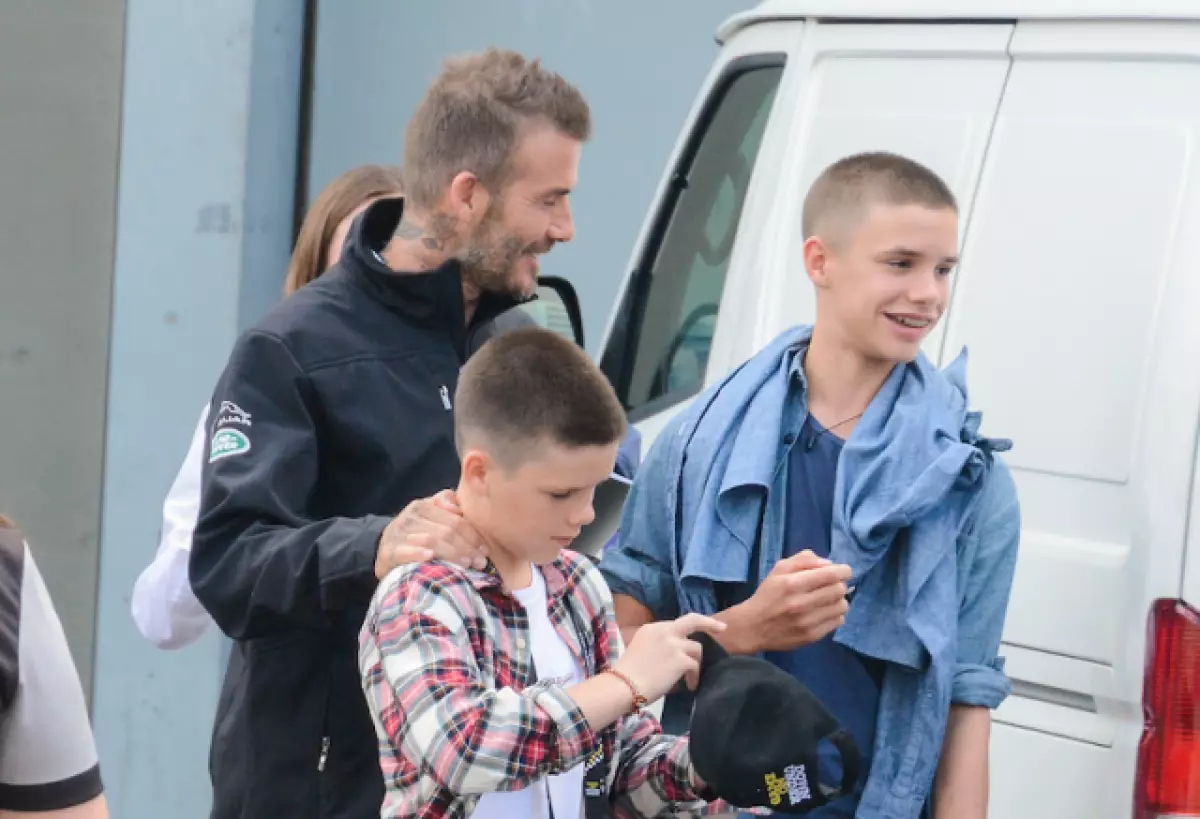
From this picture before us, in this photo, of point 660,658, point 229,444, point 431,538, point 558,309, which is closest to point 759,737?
point 660,658

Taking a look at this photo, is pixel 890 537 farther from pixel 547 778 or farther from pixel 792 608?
pixel 547 778

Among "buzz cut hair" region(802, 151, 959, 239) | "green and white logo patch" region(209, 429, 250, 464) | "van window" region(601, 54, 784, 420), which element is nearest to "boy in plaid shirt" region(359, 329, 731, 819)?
"green and white logo patch" region(209, 429, 250, 464)

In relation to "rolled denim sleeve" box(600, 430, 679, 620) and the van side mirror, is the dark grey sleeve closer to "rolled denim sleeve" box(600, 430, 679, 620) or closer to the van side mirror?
"rolled denim sleeve" box(600, 430, 679, 620)

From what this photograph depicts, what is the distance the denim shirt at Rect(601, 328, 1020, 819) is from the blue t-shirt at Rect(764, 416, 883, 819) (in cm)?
3

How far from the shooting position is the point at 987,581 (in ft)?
8.83

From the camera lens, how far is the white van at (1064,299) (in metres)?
3.03

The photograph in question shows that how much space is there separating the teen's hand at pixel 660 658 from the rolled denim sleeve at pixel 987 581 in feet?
1.64

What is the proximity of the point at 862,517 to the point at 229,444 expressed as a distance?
0.88 metres

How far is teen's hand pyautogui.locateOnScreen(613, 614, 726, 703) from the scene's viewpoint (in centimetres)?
230

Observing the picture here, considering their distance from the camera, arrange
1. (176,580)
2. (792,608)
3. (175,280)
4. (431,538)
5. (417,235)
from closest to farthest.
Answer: (431,538) < (792,608) < (417,235) < (176,580) < (175,280)

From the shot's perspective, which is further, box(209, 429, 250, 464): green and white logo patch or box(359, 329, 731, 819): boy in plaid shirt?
box(209, 429, 250, 464): green and white logo patch

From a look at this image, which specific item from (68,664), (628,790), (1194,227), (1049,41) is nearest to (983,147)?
(1049,41)

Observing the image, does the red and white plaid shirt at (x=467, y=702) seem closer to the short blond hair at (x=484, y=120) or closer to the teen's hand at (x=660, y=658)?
the teen's hand at (x=660, y=658)

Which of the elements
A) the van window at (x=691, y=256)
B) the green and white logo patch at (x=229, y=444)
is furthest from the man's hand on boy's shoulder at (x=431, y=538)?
the van window at (x=691, y=256)
